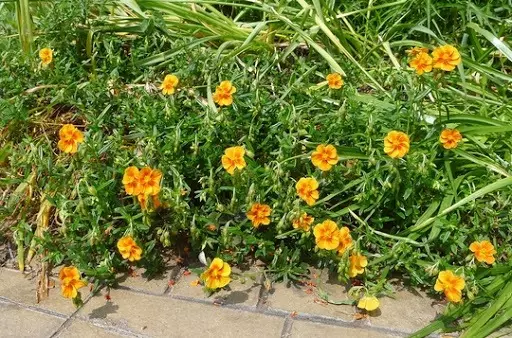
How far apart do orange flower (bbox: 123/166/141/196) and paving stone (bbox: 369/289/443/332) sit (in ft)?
3.03

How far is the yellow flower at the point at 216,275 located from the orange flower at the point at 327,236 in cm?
35

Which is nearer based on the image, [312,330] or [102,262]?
[312,330]

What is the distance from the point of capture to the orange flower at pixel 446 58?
227cm

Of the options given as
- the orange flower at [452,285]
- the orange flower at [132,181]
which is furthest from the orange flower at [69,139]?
the orange flower at [452,285]

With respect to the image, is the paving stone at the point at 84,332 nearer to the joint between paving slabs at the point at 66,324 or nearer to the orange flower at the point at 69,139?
the joint between paving slabs at the point at 66,324

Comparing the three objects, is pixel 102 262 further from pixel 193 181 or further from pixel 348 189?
pixel 348 189

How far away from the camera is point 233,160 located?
91.1 inches

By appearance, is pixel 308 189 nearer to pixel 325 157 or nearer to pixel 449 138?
pixel 325 157

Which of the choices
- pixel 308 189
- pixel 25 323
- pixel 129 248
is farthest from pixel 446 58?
pixel 25 323

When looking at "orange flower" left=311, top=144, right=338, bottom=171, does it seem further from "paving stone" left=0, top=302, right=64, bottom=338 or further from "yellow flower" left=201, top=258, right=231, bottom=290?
"paving stone" left=0, top=302, right=64, bottom=338

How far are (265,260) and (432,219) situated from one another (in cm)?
65

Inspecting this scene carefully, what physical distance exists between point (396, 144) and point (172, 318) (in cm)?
98

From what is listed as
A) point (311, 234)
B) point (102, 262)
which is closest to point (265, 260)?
point (311, 234)

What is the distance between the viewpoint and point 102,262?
242cm
